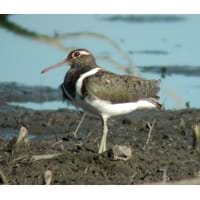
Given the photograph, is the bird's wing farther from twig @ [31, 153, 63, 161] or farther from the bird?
twig @ [31, 153, 63, 161]

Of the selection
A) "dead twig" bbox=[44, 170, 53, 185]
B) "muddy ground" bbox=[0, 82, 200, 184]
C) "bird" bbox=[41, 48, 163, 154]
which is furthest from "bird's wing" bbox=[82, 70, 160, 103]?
"dead twig" bbox=[44, 170, 53, 185]

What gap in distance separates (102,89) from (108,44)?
0.86m

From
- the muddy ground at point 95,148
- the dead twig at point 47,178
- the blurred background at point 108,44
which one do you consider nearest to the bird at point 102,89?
the muddy ground at point 95,148

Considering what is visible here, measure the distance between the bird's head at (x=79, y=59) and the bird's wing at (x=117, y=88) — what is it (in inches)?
6.3

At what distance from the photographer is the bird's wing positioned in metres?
7.25

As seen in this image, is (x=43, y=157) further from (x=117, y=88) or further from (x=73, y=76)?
(x=117, y=88)

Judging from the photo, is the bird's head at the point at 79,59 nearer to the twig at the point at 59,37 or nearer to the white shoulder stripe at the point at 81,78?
the white shoulder stripe at the point at 81,78

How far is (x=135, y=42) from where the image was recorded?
834 centimetres

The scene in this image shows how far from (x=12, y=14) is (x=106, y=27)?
0.83 metres

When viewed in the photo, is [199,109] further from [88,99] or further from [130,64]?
[88,99]

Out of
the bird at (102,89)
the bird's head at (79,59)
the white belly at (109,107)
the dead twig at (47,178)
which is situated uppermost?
the bird's head at (79,59)

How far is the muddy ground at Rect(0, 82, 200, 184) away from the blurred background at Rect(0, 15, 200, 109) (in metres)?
0.28

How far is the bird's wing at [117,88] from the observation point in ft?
23.8

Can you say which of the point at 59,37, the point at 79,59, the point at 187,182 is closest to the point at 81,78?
the point at 79,59
